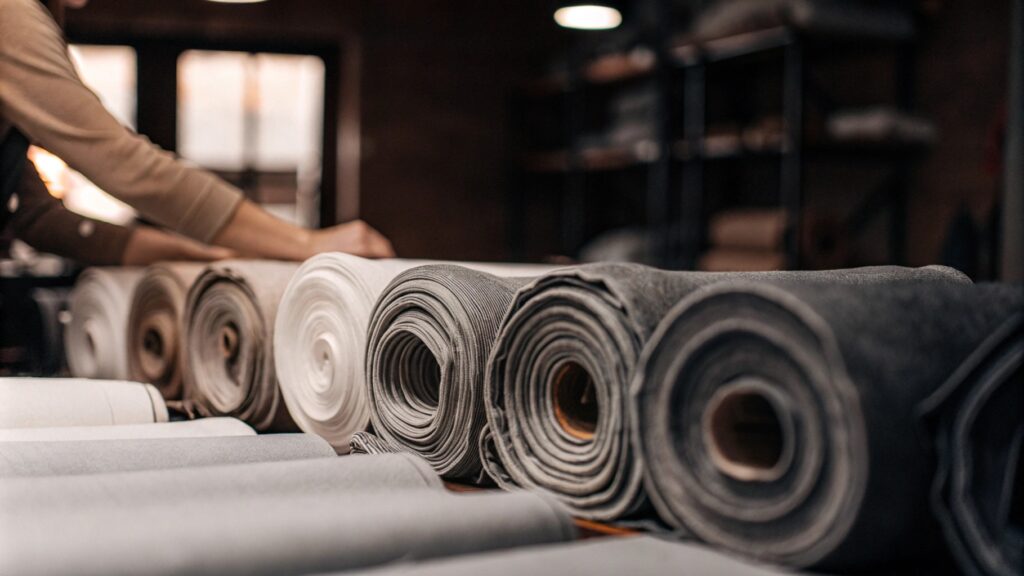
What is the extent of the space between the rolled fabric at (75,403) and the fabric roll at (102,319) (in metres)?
0.45

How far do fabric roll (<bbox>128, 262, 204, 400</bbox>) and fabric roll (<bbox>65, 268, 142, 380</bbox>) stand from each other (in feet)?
0.16

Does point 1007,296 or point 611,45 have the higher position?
point 611,45

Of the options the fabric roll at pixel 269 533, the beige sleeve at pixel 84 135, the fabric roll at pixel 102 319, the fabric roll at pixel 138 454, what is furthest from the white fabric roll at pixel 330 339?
the fabric roll at pixel 102 319

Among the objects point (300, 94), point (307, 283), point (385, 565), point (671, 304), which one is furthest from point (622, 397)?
point (300, 94)

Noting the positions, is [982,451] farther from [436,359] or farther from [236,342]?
[236,342]

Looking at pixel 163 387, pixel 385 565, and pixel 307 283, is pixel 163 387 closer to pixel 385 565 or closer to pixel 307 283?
pixel 307 283

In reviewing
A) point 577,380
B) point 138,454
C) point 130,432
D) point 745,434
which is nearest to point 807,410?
point 745,434

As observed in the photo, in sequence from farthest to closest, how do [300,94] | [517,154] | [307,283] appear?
[517,154], [300,94], [307,283]

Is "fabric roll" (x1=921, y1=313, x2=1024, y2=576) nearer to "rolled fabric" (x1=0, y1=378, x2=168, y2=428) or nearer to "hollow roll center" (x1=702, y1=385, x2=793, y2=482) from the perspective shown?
"hollow roll center" (x1=702, y1=385, x2=793, y2=482)

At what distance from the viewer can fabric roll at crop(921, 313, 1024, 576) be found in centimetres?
62

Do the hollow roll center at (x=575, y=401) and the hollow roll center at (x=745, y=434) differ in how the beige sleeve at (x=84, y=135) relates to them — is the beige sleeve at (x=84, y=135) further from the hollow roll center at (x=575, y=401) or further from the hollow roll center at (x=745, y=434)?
the hollow roll center at (x=745, y=434)

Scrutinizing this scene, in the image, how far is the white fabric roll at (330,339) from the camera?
1.16m

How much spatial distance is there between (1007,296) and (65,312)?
167 centimetres

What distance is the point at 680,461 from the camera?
72 cm
